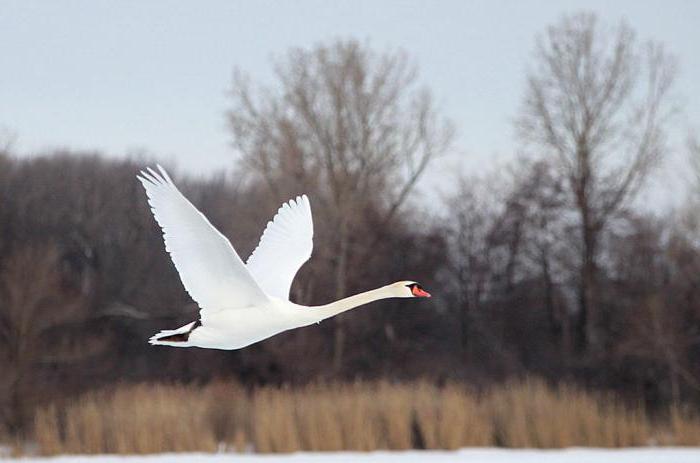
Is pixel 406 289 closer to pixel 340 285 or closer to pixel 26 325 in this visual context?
pixel 26 325

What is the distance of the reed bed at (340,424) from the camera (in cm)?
1548

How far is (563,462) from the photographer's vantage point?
15375 millimetres

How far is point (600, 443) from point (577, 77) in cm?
1262

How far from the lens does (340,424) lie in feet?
51.6

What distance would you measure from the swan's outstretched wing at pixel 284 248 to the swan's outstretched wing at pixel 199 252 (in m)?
1.01

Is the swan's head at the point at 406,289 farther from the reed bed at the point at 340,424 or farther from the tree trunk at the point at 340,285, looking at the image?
the tree trunk at the point at 340,285

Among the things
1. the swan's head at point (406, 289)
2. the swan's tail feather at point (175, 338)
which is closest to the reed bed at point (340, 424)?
the swan's head at point (406, 289)

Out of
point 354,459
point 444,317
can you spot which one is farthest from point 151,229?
point 354,459

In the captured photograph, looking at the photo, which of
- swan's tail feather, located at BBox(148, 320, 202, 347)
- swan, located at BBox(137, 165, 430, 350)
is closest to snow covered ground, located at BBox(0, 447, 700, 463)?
swan, located at BBox(137, 165, 430, 350)

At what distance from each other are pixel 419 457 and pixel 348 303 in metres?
8.54

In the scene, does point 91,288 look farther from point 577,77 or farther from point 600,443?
point 600,443

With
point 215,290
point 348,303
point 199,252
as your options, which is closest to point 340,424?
point 348,303

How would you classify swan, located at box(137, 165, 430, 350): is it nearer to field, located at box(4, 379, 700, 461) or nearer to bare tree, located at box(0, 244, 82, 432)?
field, located at box(4, 379, 700, 461)

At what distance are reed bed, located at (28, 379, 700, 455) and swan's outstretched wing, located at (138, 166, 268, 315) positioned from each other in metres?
8.81
